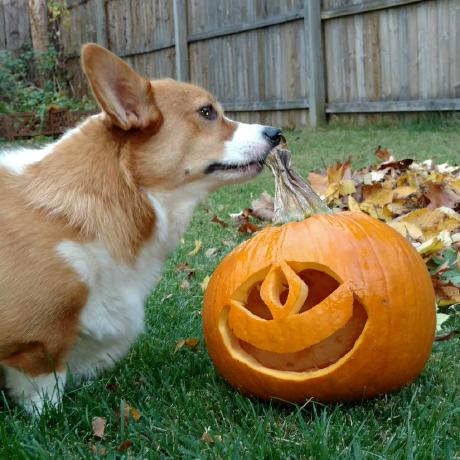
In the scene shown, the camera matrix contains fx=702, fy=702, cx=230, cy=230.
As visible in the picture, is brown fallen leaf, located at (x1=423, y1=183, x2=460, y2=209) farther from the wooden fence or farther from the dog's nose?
the wooden fence

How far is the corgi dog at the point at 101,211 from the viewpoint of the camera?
2.06m

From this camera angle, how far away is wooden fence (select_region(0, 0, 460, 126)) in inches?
352

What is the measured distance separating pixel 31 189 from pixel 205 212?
10.9 ft

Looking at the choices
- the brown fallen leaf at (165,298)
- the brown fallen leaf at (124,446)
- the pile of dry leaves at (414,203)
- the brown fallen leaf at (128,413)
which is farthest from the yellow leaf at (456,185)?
Answer: the brown fallen leaf at (124,446)

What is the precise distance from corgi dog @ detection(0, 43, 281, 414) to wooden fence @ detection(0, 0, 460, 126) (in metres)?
6.97

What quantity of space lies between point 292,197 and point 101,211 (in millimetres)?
633

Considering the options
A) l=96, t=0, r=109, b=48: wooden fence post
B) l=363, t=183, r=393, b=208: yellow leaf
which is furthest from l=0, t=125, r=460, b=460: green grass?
l=96, t=0, r=109, b=48: wooden fence post

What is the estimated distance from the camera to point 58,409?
2115 millimetres

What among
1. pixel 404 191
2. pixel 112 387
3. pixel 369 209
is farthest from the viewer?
pixel 404 191

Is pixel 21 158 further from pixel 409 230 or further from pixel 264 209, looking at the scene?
pixel 264 209

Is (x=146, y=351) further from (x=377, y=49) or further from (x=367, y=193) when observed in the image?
(x=377, y=49)

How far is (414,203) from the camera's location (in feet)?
12.8

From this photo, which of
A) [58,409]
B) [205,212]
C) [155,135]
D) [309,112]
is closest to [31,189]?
[155,135]

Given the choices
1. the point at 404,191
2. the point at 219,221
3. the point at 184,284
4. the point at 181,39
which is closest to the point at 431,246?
the point at 404,191
